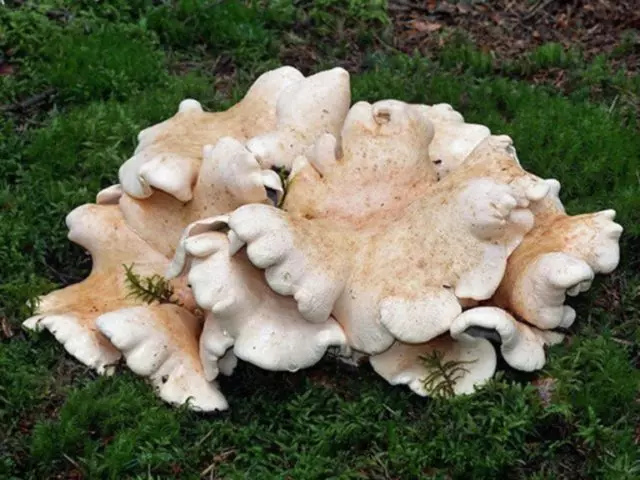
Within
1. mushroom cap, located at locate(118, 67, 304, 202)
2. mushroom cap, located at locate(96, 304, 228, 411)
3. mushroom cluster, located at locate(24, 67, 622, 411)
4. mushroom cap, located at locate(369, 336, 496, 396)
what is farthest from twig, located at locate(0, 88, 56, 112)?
mushroom cap, located at locate(369, 336, 496, 396)

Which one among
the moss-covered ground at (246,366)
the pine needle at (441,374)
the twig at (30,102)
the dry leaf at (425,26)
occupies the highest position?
the pine needle at (441,374)

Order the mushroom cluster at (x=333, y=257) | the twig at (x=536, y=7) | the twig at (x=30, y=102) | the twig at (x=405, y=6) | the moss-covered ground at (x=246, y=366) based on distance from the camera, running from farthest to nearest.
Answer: the twig at (x=405, y=6)
the twig at (x=536, y=7)
the twig at (x=30, y=102)
the moss-covered ground at (x=246, y=366)
the mushroom cluster at (x=333, y=257)

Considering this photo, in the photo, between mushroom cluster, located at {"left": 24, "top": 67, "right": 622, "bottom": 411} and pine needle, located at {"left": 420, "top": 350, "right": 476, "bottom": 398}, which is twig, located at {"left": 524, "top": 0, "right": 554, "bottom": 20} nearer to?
mushroom cluster, located at {"left": 24, "top": 67, "right": 622, "bottom": 411}

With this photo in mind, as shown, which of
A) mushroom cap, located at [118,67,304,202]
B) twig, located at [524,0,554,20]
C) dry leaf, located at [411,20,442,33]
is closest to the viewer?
mushroom cap, located at [118,67,304,202]

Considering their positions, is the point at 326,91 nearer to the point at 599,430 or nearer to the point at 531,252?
the point at 531,252

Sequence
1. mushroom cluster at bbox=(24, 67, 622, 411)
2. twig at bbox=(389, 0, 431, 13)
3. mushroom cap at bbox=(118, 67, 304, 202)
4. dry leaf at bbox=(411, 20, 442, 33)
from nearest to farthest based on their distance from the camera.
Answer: mushroom cluster at bbox=(24, 67, 622, 411) → mushroom cap at bbox=(118, 67, 304, 202) → dry leaf at bbox=(411, 20, 442, 33) → twig at bbox=(389, 0, 431, 13)

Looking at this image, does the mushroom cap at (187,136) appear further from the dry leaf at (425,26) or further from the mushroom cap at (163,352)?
the dry leaf at (425,26)

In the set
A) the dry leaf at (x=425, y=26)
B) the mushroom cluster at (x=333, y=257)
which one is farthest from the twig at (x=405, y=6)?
the mushroom cluster at (x=333, y=257)

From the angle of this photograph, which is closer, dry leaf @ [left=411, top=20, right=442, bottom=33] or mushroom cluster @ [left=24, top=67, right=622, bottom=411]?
mushroom cluster @ [left=24, top=67, right=622, bottom=411]
